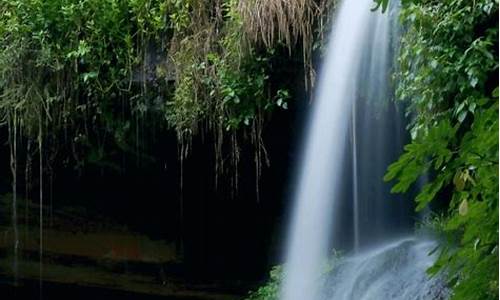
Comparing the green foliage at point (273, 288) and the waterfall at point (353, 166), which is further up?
the waterfall at point (353, 166)

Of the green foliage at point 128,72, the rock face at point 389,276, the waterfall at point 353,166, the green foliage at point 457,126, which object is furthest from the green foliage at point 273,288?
the green foliage at point 457,126

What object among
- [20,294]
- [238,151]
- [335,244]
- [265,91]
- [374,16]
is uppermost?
[374,16]

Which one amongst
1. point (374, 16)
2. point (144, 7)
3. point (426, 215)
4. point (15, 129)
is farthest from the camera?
point (15, 129)

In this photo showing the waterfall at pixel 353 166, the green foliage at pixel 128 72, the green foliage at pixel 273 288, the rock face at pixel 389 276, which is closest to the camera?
the rock face at pixel 389 276

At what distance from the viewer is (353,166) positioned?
4977 millimetres

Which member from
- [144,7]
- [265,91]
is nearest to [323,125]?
[265,91]

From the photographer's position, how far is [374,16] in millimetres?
4734

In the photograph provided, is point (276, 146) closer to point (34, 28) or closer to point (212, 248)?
point (212, 248)

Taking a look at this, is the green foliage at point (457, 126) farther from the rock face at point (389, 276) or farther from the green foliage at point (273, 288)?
the green foliage at point (273, 288)

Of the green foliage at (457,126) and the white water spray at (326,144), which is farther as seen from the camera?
the white water spray at (326,144)

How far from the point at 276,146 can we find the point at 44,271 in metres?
2.52

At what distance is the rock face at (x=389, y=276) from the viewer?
14.2ft

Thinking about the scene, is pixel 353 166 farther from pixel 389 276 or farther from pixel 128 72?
pixel 128 72

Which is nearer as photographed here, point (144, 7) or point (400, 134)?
point (400, 134)
